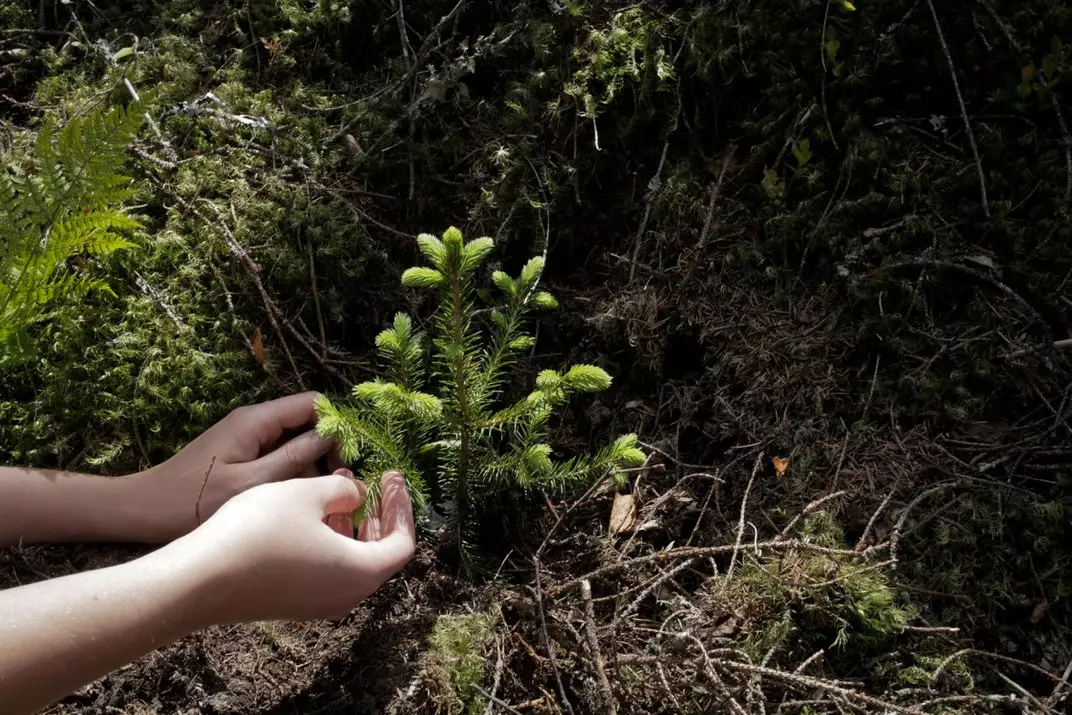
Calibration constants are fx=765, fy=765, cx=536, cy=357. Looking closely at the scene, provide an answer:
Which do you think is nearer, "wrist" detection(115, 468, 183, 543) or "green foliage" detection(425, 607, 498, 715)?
"green foliage" detection(425, 607, 498, 715)

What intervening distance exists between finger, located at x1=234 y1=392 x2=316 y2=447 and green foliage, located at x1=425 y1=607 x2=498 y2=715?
906mm

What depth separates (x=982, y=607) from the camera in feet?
7.30

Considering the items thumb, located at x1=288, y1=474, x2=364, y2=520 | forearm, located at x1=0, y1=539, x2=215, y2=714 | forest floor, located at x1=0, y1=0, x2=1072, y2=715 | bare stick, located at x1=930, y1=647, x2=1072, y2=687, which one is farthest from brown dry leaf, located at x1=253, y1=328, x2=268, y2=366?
bare stick, located at x1=930, y1=647, x2=1072, y2=687

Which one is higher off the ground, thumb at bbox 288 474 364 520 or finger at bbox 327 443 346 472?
thumb at bbox 288 474 364 520

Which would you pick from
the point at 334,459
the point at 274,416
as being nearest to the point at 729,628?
the point at 334,459

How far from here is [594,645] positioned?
215 cm

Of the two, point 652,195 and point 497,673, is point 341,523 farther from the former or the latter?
point 652,195

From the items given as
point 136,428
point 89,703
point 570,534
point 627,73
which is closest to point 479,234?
point 627,73

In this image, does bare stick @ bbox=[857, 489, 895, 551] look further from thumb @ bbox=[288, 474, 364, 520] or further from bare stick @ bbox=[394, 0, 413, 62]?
bare stick @ bbox=[394, 0, 413, 62]

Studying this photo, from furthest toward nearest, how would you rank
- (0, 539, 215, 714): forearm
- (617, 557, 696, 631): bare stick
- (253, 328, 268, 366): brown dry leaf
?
(253, 328, 268, 366): brown dry leaf, (617, 557, 696, 631): bare stick, (0, 539, 215, 714): forearm

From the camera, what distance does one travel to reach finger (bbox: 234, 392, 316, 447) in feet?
8.79

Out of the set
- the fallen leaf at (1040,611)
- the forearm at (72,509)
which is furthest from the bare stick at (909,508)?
the forearm at (72,509)

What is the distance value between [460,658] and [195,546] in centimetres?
82

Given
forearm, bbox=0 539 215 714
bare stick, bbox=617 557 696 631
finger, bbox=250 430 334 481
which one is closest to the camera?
forearm, bbox=0 539 215 714
